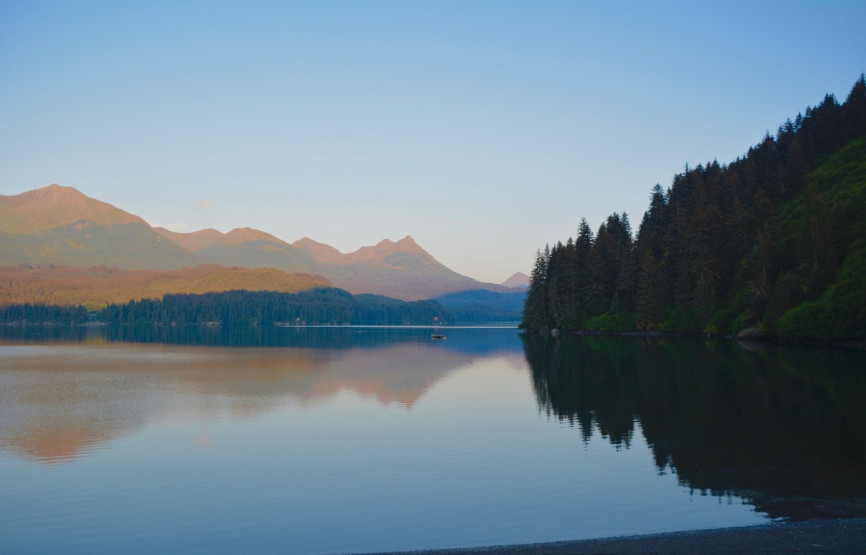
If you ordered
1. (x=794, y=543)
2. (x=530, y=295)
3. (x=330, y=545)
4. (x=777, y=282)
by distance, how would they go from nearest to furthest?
(x=794, y=543)
(x=330, y=545)
(x=777, y=282)
(x=530, y=295)

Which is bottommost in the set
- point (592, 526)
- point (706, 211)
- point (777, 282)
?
point (592, 526)

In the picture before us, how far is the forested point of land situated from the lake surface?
1445 inches

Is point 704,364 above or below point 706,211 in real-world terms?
below

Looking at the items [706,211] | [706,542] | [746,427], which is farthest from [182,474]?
[706,211]

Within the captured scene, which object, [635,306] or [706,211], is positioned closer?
[706,211]

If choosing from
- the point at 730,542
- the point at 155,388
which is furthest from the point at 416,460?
the point at 155,388

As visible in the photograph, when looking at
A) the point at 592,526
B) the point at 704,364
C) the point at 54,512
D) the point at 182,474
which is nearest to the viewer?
the point at 592,526

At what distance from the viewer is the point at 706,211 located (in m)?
123

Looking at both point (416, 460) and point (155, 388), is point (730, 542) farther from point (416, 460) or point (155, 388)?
point (155, 388)

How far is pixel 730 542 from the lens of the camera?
1555 cm

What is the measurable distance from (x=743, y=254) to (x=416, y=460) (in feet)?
347

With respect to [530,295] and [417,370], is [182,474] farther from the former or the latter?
[530,295]

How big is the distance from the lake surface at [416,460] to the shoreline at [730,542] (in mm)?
1497

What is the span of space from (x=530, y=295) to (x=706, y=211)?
59.3 m
